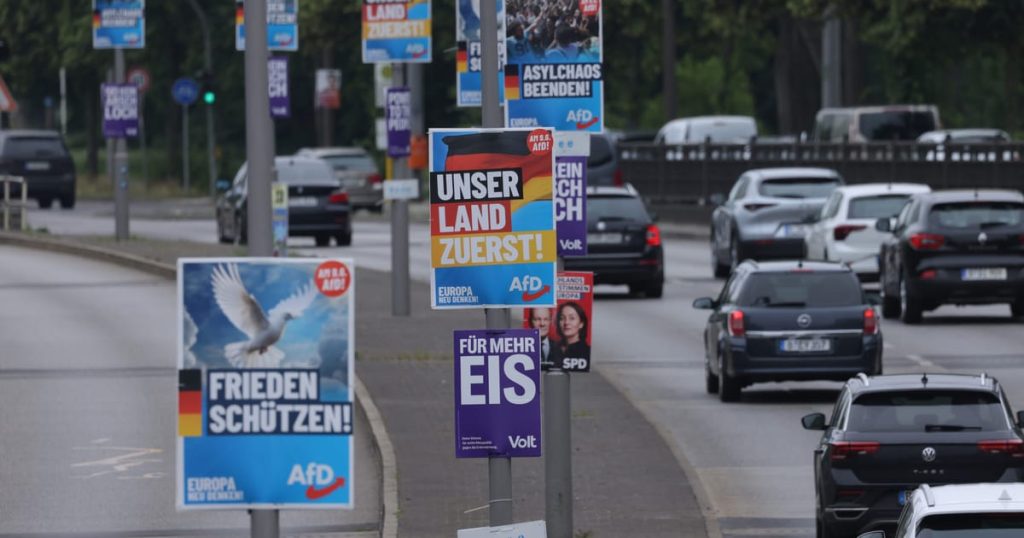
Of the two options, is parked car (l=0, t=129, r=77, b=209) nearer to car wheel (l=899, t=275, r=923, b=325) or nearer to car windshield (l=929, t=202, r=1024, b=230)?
car wheel (l=899, t=275, r=923, b=325)

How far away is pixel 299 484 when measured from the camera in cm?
868

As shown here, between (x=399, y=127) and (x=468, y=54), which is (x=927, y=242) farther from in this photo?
(x=468, y=54)

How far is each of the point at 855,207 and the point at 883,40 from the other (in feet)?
70.1

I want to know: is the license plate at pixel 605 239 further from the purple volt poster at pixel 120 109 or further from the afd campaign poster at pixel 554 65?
the afd campaign poster at pixel 554 65

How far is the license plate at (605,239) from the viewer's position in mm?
33312

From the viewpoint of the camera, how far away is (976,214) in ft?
95.5

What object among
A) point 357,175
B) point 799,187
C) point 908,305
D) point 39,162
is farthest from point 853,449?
point 357,175

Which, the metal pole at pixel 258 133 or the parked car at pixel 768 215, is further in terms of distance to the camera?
the parked car at pixel 768 215

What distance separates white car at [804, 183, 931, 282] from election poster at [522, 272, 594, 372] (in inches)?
776

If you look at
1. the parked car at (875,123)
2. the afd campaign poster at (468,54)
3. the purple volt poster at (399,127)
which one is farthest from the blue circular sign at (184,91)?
the afd campaign poster at (468,54)

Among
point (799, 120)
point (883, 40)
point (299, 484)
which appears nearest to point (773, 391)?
point (299, 484)

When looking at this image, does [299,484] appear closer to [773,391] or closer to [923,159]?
[773,391]

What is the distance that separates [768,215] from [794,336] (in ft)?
46.9

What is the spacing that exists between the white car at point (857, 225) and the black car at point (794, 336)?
33.3 ft
